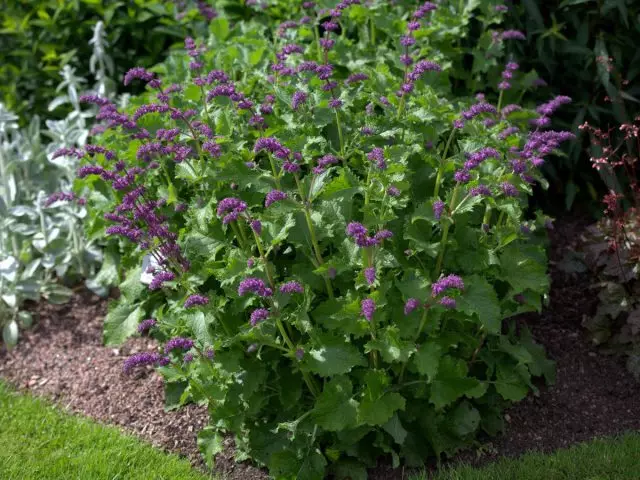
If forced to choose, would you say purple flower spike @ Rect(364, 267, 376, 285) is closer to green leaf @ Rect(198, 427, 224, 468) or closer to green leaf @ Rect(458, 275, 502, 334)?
green leaf @ Rect(458, 275, 502, 334)

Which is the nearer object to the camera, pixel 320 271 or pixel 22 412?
pixel 320 271

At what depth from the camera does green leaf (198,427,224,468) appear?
A: 3619mm

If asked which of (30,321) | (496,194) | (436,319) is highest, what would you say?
(496,194)

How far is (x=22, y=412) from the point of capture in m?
4.23

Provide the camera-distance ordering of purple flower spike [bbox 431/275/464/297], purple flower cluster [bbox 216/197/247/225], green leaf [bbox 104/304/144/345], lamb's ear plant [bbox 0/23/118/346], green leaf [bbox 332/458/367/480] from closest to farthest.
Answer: purple flower spike [bbox 431/275/464/297] → purple flower cluster [bbox 216/197/247/225] → green leaf [bbox 332/458/367/480] → green leaf [bbox 104/304/144/345] → lamb's ear plant [bbox 0/23/118/346]

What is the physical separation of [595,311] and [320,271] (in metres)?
1.89

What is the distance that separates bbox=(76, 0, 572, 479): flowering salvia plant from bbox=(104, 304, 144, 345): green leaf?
4cm

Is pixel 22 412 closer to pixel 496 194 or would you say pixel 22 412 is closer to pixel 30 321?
pixel 30 321

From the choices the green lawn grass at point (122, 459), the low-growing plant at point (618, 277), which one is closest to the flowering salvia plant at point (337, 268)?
the green lawn grass at point (122, 459)

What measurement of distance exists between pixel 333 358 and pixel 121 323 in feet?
4.30

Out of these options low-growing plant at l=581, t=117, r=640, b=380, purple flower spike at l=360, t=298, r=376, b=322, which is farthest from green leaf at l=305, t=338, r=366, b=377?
low-growing plant at l=581, t=117, r=640, b=380

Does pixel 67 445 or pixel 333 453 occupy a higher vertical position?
pixel 333 453

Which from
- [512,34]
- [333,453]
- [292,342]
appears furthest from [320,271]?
[512,34]

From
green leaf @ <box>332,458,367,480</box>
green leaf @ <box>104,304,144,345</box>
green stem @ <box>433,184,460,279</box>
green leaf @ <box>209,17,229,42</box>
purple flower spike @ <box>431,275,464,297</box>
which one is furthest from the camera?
green leaf @ <box>209,17,229,42</box>
